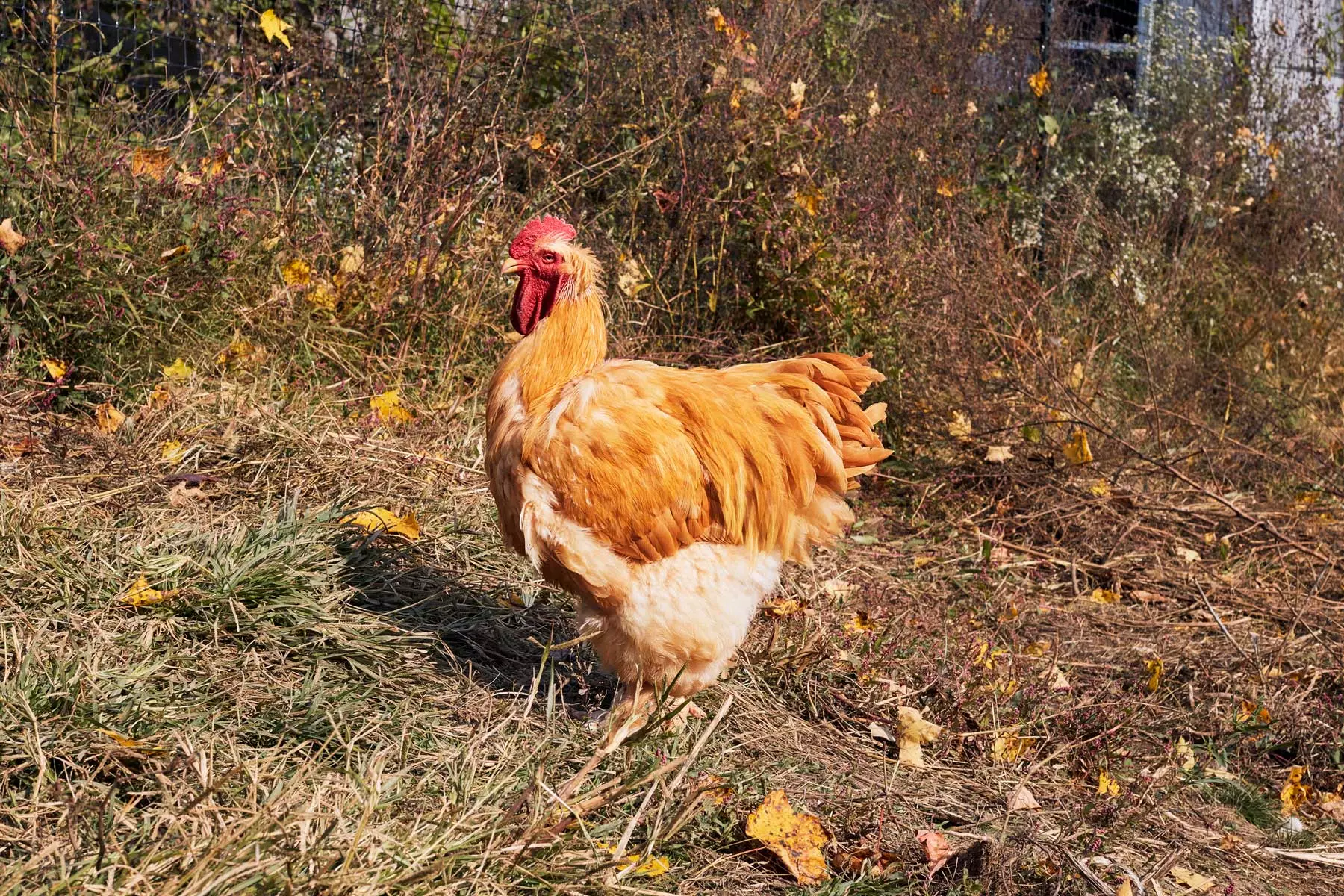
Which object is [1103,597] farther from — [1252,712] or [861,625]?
[861,625]

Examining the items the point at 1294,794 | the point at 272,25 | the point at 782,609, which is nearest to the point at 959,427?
the point at 782,609

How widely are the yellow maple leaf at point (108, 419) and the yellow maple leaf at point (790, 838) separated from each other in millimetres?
2937

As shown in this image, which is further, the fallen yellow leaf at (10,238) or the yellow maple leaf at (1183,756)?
the fallen yellow leaf at (10,238)

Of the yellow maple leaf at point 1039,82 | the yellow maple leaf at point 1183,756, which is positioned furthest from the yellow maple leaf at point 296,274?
the yellow maple leaf at point 1039,82

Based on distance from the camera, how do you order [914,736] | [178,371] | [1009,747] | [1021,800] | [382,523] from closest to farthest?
[1021,800] < [914,736] < [1009,747] < [382,523] < [178,371]

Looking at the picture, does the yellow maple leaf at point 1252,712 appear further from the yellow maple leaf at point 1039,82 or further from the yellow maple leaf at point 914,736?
the yellow maple leaf at point 1039,82

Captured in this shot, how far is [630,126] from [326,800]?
4.24 metres

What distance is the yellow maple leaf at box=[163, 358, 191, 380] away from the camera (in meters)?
4.68

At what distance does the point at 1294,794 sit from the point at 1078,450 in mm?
2066

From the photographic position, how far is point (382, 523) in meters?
4.11

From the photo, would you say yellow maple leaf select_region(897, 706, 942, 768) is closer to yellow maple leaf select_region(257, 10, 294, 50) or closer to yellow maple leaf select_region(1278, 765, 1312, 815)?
yellow maple leaf select_region(1278, 765, 1312, 815)

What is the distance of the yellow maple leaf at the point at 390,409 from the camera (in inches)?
196

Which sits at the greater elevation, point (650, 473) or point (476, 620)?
point (650, 473)

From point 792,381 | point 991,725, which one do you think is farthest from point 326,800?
point 991,725
